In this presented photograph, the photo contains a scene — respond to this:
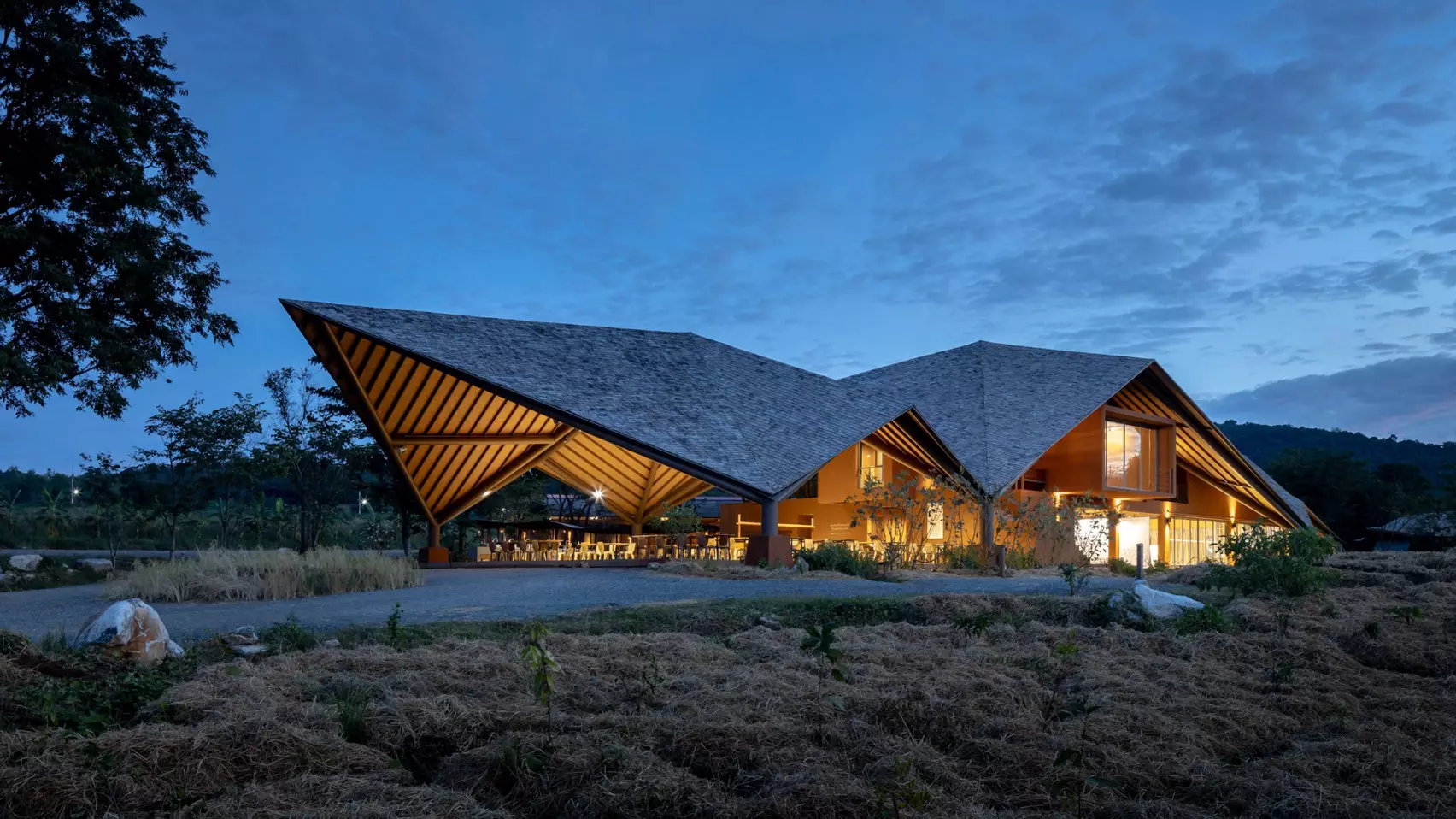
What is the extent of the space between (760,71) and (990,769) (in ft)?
53.4

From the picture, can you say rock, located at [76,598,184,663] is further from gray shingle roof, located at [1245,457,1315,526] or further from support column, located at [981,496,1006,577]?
gray shingle roof, located at [1245,457,1315,526]

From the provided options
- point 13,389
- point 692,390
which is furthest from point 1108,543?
point 13,389

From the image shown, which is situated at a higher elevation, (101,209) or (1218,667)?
(101,209)

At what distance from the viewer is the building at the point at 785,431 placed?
1859 centimetres

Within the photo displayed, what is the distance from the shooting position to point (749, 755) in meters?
4.87

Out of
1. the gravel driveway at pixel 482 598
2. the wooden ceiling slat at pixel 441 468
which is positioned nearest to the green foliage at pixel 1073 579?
the gravel driveway at pixel 482 598

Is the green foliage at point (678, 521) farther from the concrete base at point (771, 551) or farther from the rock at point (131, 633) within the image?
the rock at point (131, 633)

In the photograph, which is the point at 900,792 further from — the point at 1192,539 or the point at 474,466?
the point at 1192,539

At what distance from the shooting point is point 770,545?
59.2 feet

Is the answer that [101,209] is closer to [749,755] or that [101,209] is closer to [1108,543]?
[749,755]

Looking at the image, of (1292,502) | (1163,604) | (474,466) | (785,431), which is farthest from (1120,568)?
(474,466)

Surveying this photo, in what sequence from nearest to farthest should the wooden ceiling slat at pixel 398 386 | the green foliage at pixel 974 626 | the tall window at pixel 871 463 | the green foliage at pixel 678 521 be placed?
the green foliage at pixel 974 626, the wooden ceiling slat at pixel 398 386, the tall window at pixel 871 463, the green foliage at pixel 678 521

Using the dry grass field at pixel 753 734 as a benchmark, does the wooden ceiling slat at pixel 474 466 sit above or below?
above

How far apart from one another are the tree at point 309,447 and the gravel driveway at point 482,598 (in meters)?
8.99
